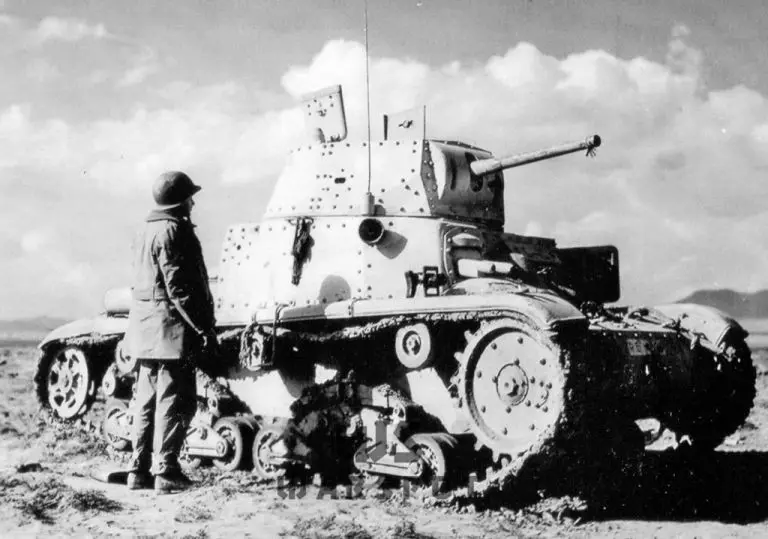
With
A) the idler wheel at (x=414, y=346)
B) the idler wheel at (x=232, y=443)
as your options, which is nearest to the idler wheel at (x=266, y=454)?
the idler wheel at (x=232, y=443)

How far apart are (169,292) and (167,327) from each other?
286mm

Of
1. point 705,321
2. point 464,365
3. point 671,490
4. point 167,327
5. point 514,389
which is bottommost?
point 671,490

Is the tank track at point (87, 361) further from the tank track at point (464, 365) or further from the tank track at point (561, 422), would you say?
the tank track at point (561, 422)

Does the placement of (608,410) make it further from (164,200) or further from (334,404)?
(164,200)

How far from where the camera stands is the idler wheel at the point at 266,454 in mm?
9242

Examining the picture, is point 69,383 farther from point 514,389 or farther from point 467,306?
point 514,389

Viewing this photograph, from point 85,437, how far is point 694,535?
783cm

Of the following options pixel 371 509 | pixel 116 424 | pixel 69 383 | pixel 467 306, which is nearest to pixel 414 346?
pixel 467 306

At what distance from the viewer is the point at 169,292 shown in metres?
7.33

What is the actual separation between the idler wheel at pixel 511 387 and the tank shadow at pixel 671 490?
581 millimetres

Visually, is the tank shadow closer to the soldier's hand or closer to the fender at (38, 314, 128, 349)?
the soldier's hand

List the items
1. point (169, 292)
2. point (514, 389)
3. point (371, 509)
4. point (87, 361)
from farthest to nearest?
point (87, 361) < point (371, 509) < point (514, 389) < point (169, 292)

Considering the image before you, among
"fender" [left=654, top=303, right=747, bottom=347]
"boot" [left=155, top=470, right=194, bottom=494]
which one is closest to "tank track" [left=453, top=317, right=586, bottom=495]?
"boot" [left=155, top=470, right=194, bottom=494]

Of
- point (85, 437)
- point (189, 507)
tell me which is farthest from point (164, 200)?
point (85, 437)
